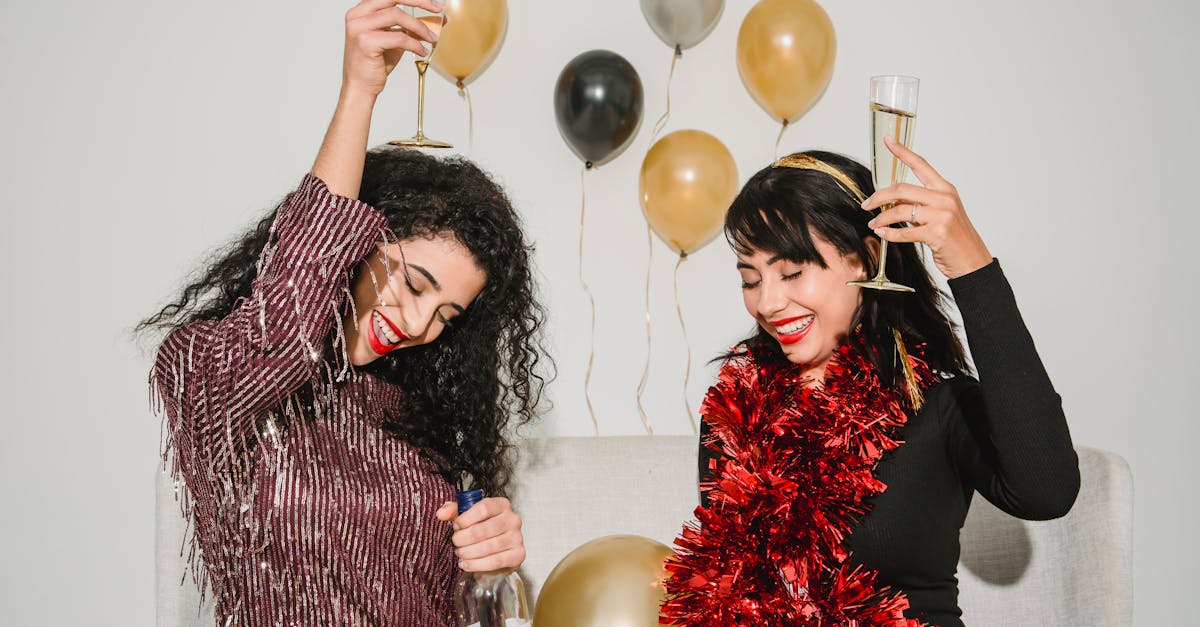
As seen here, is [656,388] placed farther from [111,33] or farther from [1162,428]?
[111,33]

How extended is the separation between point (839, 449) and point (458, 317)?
61cm

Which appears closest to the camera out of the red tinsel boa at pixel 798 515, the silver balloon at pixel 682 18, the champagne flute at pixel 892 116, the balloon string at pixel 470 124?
the champagne flute at pixel 892 116

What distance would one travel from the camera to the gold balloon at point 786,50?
7.45 ft

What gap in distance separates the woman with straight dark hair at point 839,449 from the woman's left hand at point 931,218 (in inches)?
7.4

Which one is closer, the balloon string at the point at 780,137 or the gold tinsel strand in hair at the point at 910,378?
the gold tinsel strand in hair at the point at 910,378

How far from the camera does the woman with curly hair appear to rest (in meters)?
1.23

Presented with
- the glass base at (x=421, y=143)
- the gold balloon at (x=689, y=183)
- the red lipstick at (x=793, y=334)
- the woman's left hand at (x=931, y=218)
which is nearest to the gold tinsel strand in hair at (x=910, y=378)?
the red lipstick at (x=793, y=334)

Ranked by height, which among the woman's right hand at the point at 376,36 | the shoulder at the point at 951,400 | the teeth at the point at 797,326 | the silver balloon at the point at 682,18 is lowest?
the shoulder at the point at 951,400

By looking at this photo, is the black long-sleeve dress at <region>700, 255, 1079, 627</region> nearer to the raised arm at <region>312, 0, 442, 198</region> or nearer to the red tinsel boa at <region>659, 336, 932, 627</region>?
the red tinsel boa at <region>659, 336, 932, 627</region>

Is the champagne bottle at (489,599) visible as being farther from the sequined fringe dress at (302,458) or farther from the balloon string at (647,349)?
the balloon string at (647,349)

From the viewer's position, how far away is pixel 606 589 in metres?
1.46

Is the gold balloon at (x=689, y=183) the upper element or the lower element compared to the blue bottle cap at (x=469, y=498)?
upper

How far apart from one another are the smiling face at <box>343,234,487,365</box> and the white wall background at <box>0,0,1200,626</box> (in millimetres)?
1041

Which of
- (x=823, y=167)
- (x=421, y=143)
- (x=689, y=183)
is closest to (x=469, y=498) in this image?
(x=421, y=143)
